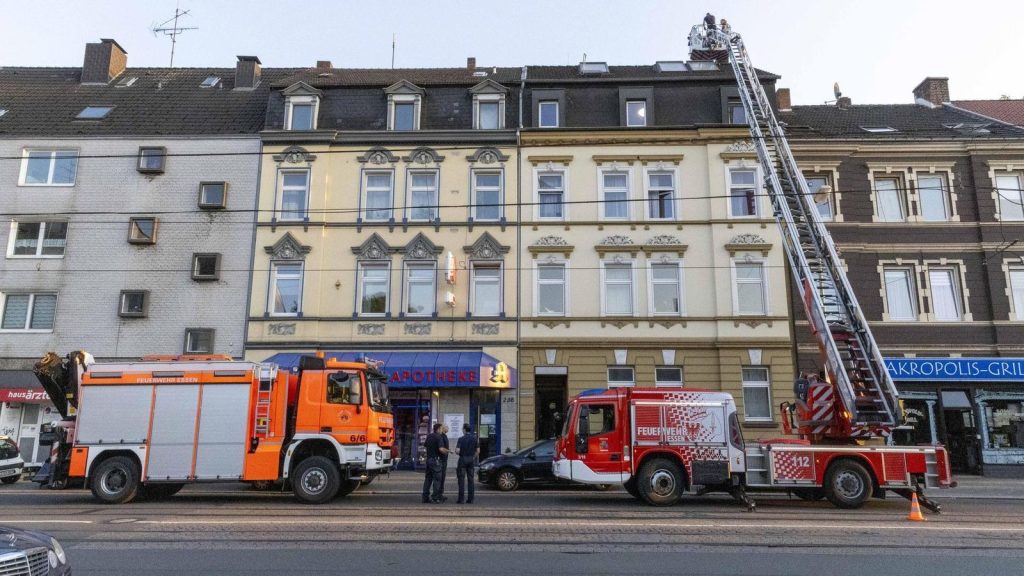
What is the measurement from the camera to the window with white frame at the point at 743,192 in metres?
22.3

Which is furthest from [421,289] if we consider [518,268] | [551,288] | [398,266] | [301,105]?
[301,105]

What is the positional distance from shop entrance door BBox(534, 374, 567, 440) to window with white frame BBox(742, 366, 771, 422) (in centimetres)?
574

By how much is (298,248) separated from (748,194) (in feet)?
49.6

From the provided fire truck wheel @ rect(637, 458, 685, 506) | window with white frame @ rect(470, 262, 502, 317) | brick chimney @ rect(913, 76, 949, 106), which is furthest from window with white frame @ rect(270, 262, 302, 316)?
brick chimney @ rect(913, 76, 949, 106)

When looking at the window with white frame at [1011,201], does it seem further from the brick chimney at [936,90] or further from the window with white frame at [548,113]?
the window with white frame at [548,113]

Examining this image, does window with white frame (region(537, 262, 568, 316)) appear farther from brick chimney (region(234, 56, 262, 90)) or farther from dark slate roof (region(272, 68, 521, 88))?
brick chimney (region(234, 56, 262, 90))

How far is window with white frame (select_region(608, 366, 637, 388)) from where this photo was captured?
21.6 metres

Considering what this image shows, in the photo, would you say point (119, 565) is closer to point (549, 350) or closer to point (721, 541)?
point (721, 541)

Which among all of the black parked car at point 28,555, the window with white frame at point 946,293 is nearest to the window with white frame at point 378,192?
the black parked car at point 28,555

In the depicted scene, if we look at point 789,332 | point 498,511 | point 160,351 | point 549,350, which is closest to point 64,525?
point 498,511

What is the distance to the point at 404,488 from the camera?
52.9ft

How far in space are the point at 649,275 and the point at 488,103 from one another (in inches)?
329

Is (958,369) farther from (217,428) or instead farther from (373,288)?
(217,428)

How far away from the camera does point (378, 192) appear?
2339cm
